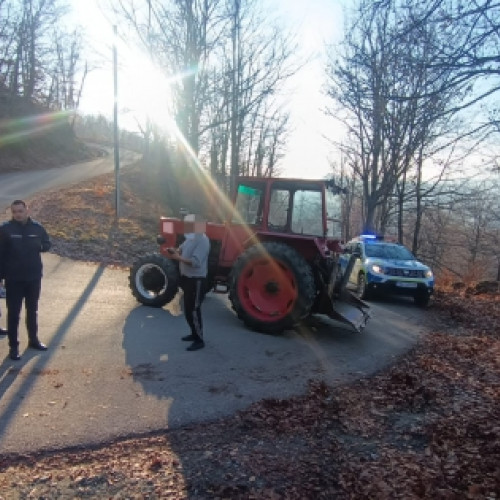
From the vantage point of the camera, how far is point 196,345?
633cm

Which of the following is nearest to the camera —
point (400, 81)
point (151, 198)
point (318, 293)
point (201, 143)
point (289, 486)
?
point (289, 486)

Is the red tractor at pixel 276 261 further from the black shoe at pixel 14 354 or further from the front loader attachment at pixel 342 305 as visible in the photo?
the black shoe at pixel 14 354

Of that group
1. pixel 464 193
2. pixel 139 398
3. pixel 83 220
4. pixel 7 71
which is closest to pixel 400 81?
pixel 139 398

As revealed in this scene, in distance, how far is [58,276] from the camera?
1045cm

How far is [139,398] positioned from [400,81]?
569 centimetres

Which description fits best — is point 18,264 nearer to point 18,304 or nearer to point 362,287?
point 18,304

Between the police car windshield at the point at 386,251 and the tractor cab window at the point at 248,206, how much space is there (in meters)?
5.91

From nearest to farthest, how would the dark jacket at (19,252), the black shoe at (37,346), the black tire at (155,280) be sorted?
1. the dark jacket at (19,252)
2. the black shoe at (37,346)
3. the black tire at (155,280)

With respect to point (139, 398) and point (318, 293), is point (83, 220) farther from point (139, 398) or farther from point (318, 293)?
point (139, 398)

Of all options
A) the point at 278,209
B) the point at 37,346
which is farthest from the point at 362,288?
the point at 37,346

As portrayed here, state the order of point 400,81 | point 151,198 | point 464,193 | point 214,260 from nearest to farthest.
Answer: point 400,81 < point 214,260 < point 464,193 < point 151,198

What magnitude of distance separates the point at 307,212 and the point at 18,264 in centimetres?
440

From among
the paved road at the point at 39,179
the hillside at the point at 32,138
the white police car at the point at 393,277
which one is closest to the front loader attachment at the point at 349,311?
the white police car at the point at 393,277

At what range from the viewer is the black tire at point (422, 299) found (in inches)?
463
